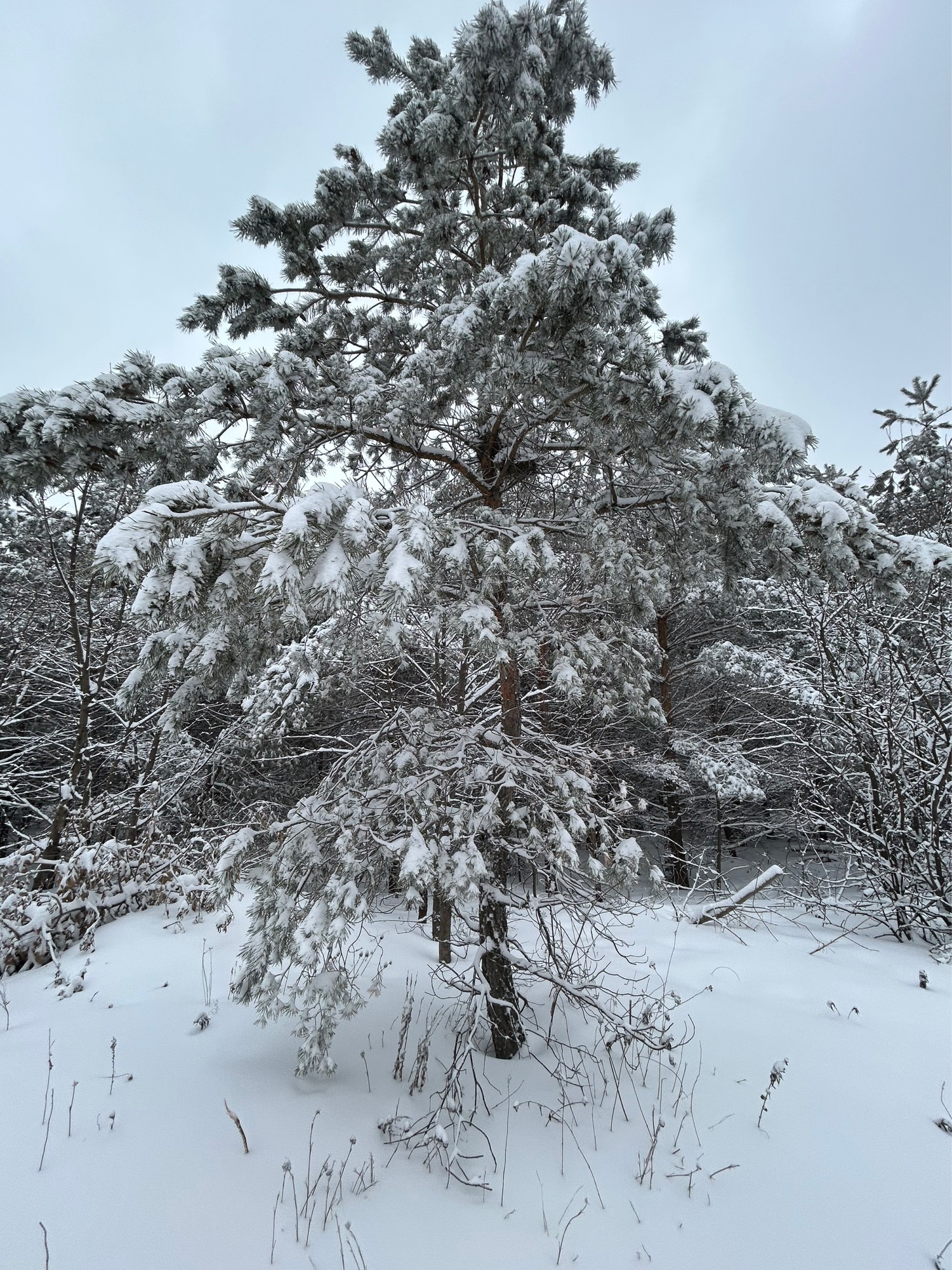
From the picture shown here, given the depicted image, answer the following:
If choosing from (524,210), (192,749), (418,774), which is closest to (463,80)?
(524,210)

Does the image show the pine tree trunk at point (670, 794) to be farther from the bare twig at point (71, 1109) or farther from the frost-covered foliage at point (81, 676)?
the bare twig at point (71, 1109)

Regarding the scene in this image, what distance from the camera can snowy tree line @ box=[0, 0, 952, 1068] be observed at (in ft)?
9.66

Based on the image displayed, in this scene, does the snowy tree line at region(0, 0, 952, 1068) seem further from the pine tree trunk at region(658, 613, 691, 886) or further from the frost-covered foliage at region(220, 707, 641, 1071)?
the pine tree trunk at region(658, 613, 691, 886)

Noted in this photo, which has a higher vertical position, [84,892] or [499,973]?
[499,973]

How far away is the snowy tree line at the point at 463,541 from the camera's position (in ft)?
9.66

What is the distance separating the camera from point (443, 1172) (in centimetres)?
281

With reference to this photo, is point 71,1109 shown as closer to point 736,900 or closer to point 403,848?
point 403,848

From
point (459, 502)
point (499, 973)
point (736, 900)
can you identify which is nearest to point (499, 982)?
point (499, 973)

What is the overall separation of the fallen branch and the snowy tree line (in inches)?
34.0

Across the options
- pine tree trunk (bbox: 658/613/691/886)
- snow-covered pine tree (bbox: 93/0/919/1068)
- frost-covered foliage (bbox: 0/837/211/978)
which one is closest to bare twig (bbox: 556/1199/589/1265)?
snow-covered pine tree (bbox: 93/0/919/1068)

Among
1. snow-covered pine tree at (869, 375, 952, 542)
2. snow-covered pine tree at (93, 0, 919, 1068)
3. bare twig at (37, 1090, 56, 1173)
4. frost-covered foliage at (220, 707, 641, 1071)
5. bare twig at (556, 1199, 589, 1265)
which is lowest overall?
bare twig at (556, 1199, 589, 1265)

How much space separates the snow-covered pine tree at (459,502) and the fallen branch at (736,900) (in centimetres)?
331

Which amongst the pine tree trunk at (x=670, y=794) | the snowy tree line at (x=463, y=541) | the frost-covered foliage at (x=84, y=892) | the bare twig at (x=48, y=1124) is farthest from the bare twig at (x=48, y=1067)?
the pine tree trunk at (x=670, y=794)

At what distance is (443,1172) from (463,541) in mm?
→ 3510
